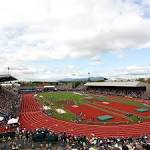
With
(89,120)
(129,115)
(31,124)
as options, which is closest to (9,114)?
(31,124)

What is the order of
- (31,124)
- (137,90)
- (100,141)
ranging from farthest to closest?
(137,90) < (31,124) < (100,141)

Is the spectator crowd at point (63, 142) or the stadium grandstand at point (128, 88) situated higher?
the stadium grandstand at point (128, 88)

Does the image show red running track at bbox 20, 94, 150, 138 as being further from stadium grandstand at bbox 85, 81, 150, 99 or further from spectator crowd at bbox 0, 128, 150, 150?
stadium grandstand at bbox 85, 81, 150, 99

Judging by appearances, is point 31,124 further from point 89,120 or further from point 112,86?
point 112,86

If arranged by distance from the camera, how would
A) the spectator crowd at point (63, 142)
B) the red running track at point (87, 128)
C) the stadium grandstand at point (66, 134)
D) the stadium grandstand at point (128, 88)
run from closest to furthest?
the spectator crowd at point (63, 142)
the stadium grandstand at point (66, 134)
the red running track at point (87, 128)
the stadium grandstand at point (128, 88)

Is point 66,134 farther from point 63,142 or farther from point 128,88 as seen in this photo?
point 128,88

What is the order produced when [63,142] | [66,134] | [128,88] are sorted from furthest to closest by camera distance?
[128,88]
[66,134]
[63,142]

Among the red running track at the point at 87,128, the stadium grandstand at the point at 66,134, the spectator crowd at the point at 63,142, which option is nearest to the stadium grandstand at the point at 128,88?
the stadium grandstand at the point at 66,134

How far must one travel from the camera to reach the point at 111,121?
44312mm

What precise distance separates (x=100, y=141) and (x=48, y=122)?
15.3 metres

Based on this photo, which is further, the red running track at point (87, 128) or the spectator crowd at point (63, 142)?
the red running track at point (87, 128)

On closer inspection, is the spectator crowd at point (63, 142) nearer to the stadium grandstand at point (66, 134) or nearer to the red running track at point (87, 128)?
the stadium grandstand at point (66, 134)

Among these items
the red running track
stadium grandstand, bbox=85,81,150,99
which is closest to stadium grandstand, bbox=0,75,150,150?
the red running track

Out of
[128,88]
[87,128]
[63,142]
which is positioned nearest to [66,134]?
[63,142]
